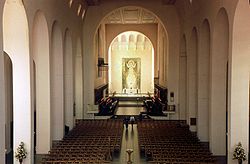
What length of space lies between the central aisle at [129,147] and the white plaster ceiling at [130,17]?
9.90 metres

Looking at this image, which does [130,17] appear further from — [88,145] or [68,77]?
[88,145]

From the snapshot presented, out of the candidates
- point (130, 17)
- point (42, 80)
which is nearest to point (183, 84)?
point (130, 17)

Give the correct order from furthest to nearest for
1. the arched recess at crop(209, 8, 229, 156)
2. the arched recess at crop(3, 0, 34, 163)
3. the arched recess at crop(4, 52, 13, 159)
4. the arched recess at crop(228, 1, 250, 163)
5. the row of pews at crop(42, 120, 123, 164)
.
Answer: the arched recess at crop(4, 52, 13, 159)
the arched recess at crop(209, 8, 229, 156)
the row of pews at crop(42, 120, 123, 164)
the arched recess at crop(3, 0, 34, 163)
the arched recess at crop(228, 1, 250, 163)

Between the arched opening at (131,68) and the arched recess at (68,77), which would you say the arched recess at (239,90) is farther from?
the arched opening at (131,68)

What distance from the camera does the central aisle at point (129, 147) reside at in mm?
13438

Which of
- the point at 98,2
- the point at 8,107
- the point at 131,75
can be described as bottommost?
the point at 8,107

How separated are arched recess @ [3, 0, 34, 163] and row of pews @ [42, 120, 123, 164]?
117 cm

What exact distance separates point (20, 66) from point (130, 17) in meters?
19.0

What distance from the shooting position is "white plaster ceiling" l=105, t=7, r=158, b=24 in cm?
2684

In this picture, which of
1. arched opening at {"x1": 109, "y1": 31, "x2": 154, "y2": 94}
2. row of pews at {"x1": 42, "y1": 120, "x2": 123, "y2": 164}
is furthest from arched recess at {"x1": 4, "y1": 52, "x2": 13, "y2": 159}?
arched opening at {"x1": 109, "y1": 31, "x2": 154, "y2": 94}

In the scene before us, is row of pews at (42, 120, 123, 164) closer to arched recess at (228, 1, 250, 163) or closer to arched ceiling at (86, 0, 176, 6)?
arched recess at (228, 1, 250, 163)

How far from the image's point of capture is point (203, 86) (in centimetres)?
1586

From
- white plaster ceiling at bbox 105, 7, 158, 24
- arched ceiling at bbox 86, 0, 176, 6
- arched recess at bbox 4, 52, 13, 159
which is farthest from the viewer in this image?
white plaster ceiling at bbox 105, 7, 158, 24

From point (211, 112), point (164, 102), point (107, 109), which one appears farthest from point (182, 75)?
point (211, 112)
